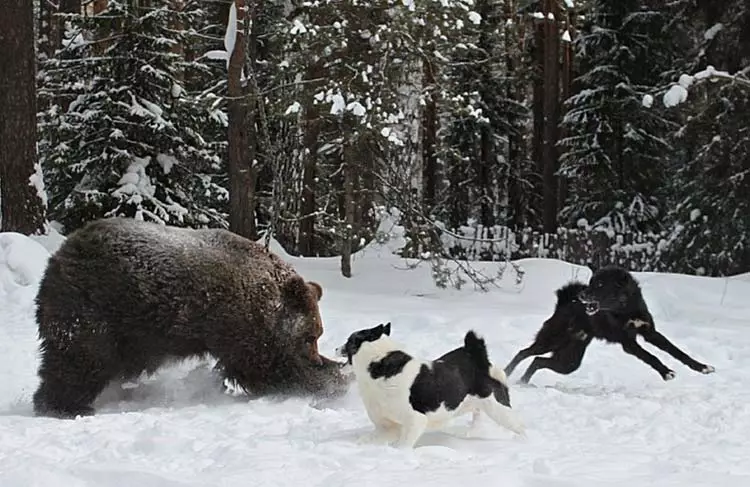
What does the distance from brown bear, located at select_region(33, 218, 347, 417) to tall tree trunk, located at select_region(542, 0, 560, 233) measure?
19866 millimetres

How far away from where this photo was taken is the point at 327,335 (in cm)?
870

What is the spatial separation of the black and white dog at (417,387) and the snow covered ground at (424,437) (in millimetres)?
172

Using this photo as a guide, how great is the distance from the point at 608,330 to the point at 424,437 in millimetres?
2788

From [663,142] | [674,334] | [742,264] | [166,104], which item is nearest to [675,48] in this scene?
[663,142]

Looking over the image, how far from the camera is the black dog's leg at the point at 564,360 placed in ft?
22.9

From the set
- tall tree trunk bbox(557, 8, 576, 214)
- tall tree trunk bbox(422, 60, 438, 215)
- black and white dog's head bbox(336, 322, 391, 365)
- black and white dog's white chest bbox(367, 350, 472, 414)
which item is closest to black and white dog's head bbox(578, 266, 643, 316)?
black and white dog's white chest bbox(367, 350, 472, 414)

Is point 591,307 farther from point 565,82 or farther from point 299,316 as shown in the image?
point 565,82

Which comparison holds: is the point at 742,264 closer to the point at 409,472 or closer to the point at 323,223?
the point at 323,223

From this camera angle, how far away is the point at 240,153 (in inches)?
510

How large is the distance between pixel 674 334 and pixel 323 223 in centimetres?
755

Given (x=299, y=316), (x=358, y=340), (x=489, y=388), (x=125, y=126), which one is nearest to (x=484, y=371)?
(x=489, y=388)

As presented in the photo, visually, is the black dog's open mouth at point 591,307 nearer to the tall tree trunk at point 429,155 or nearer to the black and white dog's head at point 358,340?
the black and white dog's head at point 358,340

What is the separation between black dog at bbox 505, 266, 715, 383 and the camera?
6.94 meters

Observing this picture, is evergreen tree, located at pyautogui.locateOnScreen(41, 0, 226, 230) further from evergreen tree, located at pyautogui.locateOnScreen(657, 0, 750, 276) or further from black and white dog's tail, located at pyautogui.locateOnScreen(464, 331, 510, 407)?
black and white dog's tail, located at pyautogui.locateOnScreen(464, 331, 510, 407)
